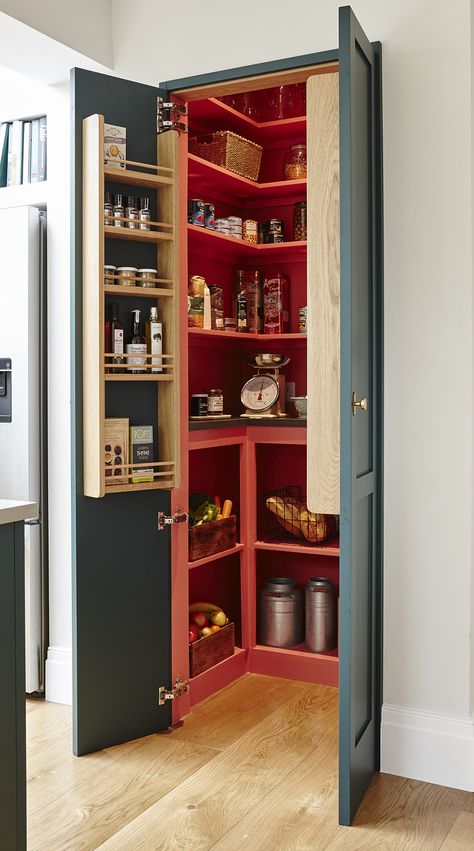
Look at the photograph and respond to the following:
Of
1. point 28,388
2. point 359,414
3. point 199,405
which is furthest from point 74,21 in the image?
point 359,414

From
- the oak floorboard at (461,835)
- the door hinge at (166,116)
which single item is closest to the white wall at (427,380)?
the oak floorboard at (461,835)

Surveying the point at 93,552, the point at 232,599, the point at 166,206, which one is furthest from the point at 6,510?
the point at 232,599

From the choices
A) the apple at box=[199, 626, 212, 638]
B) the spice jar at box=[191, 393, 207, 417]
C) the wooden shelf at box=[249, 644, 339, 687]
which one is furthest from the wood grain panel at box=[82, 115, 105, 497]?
the wooden shelf at box=[249, 644, 339, 687]

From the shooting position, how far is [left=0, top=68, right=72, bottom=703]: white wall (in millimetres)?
3371

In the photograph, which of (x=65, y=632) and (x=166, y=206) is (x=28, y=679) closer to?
(x=65, y=632)

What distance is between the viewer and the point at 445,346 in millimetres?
2711

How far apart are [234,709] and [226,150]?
2.37 metres

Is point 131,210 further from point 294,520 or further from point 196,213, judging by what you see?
point 294,520

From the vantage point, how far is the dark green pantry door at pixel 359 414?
2.39 metres

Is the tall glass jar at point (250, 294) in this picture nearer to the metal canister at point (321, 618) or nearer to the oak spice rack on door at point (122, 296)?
the oak spice rack on door at point (122, 296)

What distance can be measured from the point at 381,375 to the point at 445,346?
0.23 meters

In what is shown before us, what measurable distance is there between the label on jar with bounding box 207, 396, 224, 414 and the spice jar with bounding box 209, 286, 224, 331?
32 cm

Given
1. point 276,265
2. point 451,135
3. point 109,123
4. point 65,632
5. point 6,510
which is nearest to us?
point 6,510

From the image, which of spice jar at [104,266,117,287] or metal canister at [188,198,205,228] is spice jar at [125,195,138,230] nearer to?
spice jar at [104,266,117,287]
